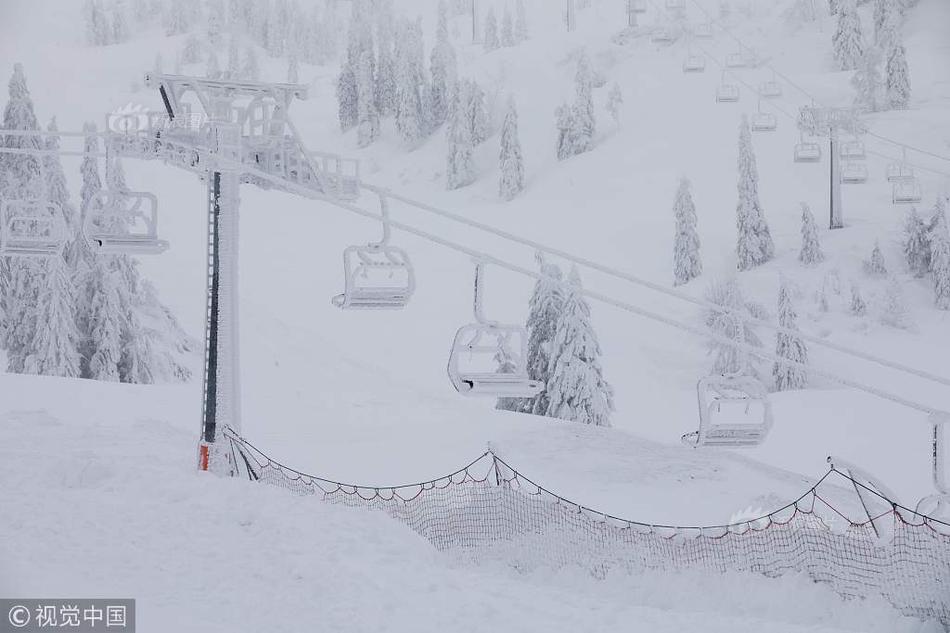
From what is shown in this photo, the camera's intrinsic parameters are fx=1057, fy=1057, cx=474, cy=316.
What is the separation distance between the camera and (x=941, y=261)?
1564 inches

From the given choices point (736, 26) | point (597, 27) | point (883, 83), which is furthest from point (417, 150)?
point (883, 83)

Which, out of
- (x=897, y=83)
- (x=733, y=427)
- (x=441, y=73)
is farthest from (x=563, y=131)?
(x=733, y=427)

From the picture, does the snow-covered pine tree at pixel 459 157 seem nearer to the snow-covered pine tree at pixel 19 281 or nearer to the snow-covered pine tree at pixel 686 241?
the snow-covered pine tree at pixel 686 241

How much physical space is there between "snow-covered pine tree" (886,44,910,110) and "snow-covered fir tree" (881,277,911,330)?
21.7 meters

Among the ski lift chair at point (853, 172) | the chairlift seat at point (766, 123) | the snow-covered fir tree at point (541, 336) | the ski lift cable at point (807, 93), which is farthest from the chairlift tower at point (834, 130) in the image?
the snow-covered fir tree at point (541, 336)

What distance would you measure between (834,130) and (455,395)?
23112 millimetres

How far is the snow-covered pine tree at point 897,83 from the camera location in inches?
2242

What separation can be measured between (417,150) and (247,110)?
5731cm

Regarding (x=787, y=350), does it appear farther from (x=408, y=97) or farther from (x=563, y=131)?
(x=408, y=97)

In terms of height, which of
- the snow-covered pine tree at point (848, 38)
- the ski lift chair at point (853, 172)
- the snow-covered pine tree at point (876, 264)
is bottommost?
the snow-covered pine tree at point (876, 264)

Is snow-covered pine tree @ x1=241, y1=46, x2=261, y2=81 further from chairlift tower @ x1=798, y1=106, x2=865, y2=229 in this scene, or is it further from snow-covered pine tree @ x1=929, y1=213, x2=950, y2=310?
snow-covered pine tree @ x1=929, y1=213, x2=950, y2=310

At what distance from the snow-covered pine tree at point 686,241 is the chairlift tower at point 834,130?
18.6ft

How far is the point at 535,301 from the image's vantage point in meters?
29.2

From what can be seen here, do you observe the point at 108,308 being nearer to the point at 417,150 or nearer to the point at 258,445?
the point at 258,445
